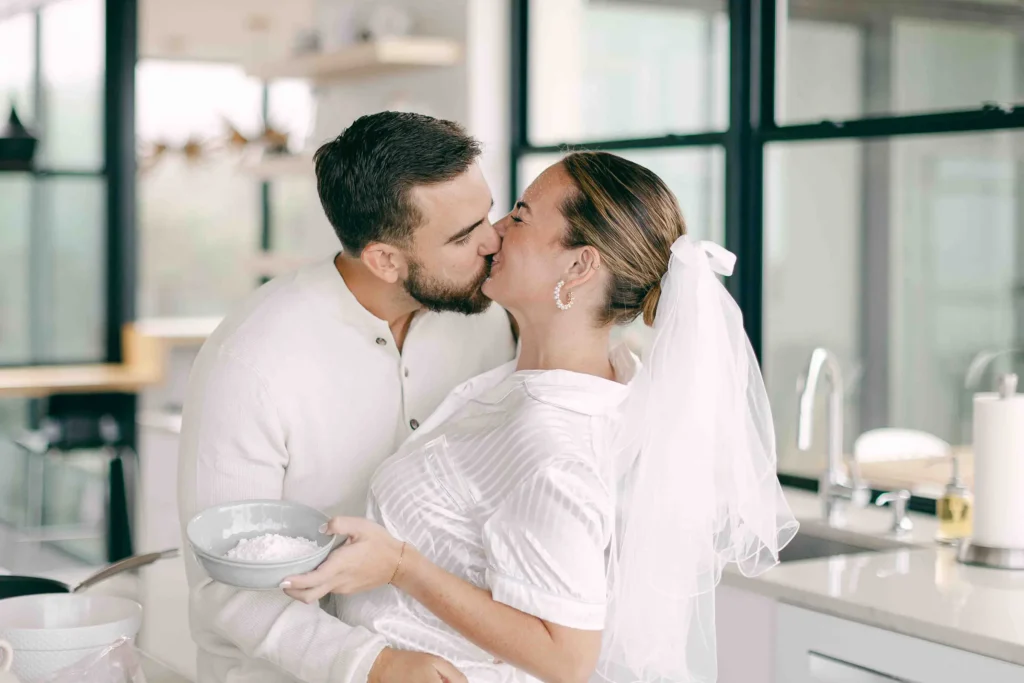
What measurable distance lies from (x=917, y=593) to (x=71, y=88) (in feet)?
17.6

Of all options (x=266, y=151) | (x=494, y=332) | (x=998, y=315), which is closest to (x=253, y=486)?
(x=494, y=332)

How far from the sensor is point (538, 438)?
1.67 meters

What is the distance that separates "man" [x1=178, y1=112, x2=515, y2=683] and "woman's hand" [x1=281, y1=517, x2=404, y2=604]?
19 cm

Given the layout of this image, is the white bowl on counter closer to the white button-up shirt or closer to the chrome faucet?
the white button-up shirt

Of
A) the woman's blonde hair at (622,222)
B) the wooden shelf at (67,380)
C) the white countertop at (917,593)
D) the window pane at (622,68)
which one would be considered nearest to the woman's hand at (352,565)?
the woman's blonde hair at (622,222)

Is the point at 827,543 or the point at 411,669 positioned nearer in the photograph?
the point at 411,669

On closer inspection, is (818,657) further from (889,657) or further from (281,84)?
(281,84)

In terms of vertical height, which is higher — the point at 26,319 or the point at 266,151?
the point at 266,151

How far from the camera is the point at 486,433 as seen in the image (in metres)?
1.77

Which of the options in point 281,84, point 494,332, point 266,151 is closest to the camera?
point 494,332

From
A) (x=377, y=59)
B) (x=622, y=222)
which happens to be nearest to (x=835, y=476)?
(x=622, y=222)

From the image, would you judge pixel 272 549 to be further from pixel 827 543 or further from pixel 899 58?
pixel 899 58

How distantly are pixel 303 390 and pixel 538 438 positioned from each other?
407mm

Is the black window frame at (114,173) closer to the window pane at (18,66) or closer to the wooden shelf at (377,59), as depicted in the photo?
the window pane at (18,66)
